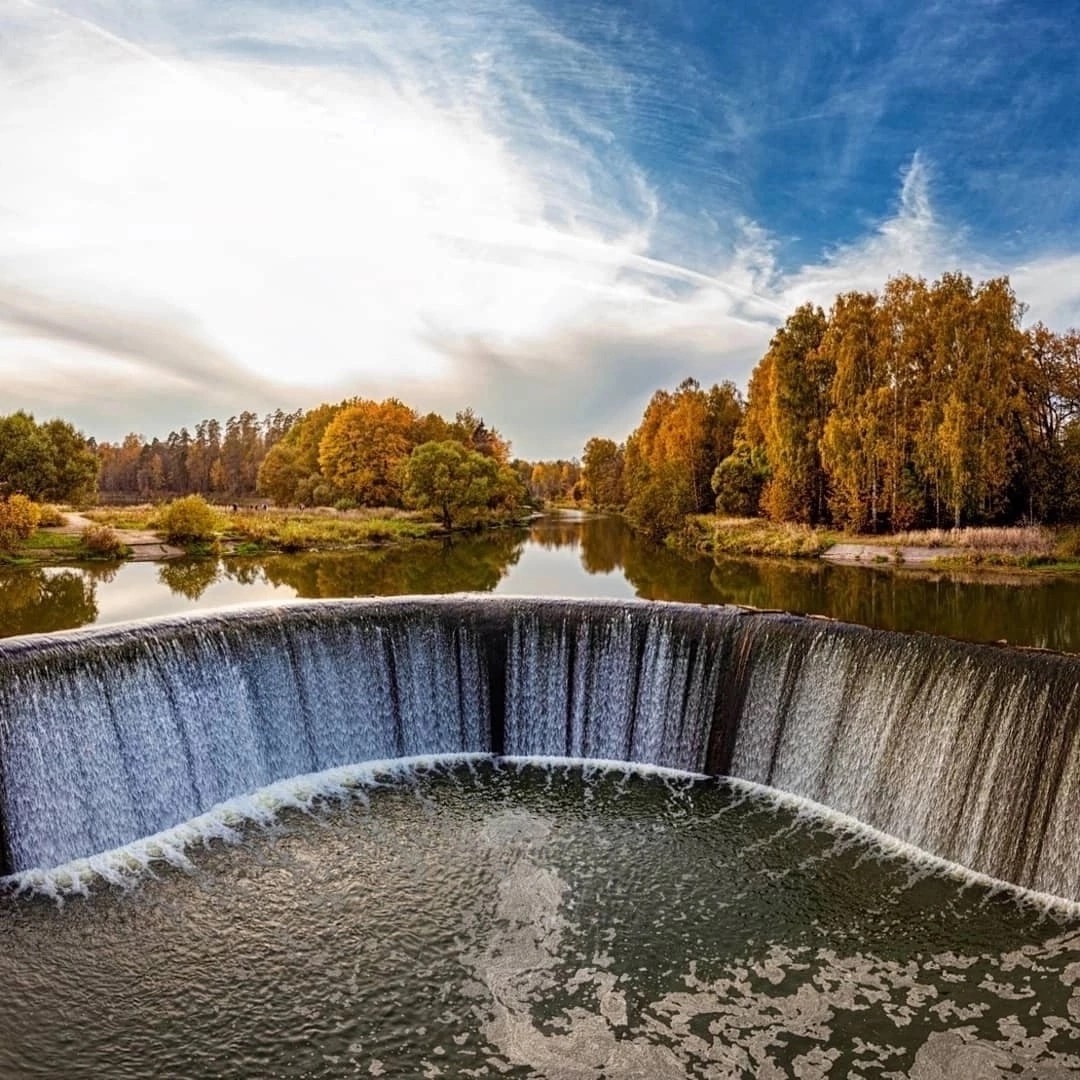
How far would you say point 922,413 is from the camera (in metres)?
28.5

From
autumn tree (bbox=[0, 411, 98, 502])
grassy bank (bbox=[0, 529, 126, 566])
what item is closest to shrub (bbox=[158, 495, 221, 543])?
grassy bank (bbox=[0, 529, 126, 566])

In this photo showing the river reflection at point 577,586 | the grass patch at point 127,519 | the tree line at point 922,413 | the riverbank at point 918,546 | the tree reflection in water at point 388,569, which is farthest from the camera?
the grass patch at point 127,519

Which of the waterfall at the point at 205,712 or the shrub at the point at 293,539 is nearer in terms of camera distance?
the waterfall at the point at 205,712

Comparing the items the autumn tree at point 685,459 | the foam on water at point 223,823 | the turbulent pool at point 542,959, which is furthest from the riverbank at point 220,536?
the turbulent pool at point 542,959

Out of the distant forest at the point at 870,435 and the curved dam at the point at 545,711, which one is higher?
the distant forest at the point at 870,435

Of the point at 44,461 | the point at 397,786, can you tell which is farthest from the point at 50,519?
the point at 397,786

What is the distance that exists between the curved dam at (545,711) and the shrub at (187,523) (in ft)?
71.0

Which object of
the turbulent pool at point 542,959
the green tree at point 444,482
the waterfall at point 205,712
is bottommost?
the turbulent pool at point 542,959

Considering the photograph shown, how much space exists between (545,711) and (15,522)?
23.3 metres

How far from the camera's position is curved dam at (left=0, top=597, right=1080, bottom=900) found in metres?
8.34

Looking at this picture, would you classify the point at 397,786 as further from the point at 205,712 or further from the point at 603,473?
the point at 603,473

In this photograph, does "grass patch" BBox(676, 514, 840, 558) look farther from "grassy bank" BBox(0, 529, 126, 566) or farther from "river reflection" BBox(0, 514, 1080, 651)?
"grassy bank" BBox(0, 529, 126, 566)

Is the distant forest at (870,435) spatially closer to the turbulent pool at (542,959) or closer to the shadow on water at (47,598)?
the shadow on water at (47,598)

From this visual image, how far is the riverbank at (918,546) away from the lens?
79.6 ft
